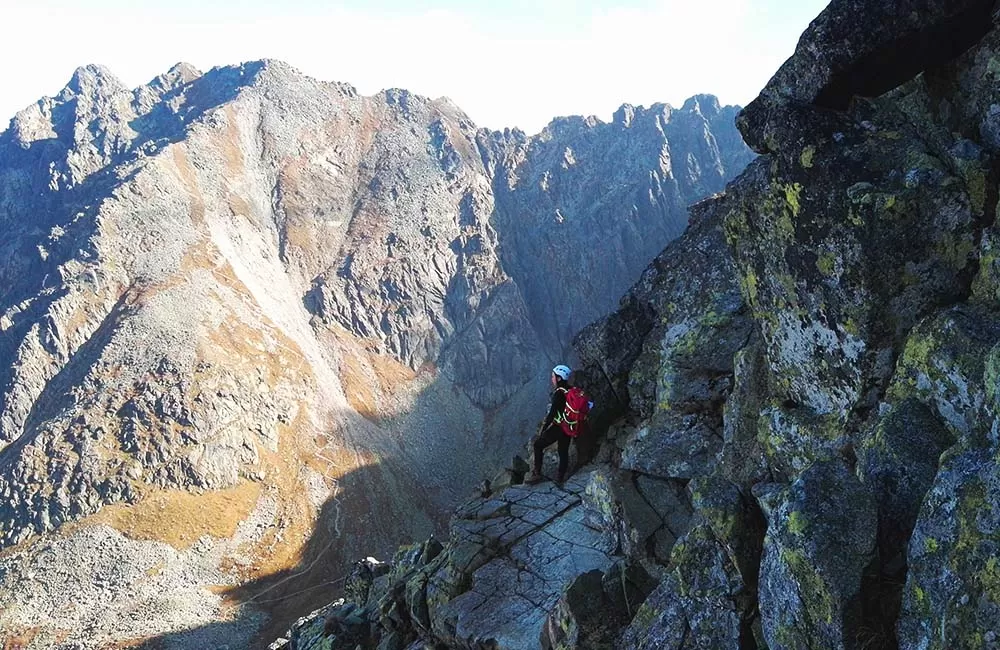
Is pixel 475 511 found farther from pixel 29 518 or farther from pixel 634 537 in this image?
pixel 29 518

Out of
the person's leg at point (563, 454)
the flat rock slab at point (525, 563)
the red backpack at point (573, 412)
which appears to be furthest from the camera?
the person's leg at point (563, 454)

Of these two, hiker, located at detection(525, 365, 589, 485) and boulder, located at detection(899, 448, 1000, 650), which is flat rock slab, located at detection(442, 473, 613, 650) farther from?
boulder, located at detection(899, 448, 1000, 650)

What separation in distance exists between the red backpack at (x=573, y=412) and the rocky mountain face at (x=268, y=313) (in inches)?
2208

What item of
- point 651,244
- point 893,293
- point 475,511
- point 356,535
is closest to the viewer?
point 893,293

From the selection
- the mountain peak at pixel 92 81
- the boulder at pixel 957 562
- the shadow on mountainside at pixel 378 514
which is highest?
the mountain peak at pixel 92 81

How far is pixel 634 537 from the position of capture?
45.0ft

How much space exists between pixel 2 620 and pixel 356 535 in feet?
116

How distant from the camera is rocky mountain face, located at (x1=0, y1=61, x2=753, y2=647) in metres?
70.8


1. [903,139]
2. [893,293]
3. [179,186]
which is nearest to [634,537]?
[893,293]

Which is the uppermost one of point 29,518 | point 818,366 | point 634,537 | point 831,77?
point 29,518

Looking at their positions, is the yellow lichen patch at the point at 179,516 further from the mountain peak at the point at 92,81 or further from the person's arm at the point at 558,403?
the mountain peak at the point at 92,81

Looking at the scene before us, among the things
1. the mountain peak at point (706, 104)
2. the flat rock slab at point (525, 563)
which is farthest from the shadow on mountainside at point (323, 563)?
the mountain peak at point (706, 104)

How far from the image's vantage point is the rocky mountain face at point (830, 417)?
7133 mm

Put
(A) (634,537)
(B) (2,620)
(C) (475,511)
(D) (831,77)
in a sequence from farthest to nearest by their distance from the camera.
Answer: (B) (2,620), (C) (475,511), (A) (634,537), (D) (831,77)
